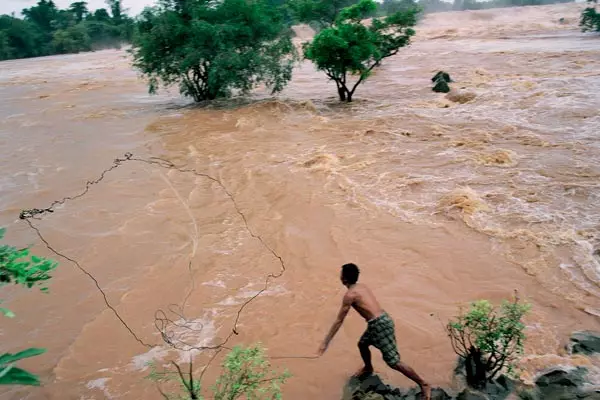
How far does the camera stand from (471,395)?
3.92m

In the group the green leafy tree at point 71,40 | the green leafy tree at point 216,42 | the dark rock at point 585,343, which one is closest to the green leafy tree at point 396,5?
the green leafy tree at point 216,42

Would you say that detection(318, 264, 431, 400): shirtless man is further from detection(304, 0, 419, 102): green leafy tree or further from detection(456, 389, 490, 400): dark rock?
detection(304, 0, 419, 102): green leafy tree

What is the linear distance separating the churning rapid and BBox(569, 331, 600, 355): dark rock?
0.15 metres

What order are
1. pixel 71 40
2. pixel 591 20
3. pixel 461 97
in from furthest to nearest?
1. pixel 71 40
2. pixel 591 20
3. pixel 461 97

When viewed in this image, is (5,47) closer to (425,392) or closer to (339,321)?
(339,321)

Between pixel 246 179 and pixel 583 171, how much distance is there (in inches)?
282

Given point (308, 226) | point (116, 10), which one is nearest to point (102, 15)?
point (116, 10)

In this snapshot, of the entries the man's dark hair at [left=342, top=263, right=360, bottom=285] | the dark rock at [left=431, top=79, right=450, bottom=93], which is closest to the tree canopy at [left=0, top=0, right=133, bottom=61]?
the dark rock at [left=431, top=79, right=450, bottom=93]

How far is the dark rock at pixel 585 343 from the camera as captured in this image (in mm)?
4629

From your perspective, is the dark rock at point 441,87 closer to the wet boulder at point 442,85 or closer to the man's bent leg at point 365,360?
the wet boulder at point 442,85

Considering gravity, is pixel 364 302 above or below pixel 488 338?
above

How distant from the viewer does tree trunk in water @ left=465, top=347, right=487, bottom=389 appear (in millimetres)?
4125

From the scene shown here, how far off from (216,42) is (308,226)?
11420mm

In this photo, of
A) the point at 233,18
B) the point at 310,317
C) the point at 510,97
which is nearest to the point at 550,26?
the point at 510,97
